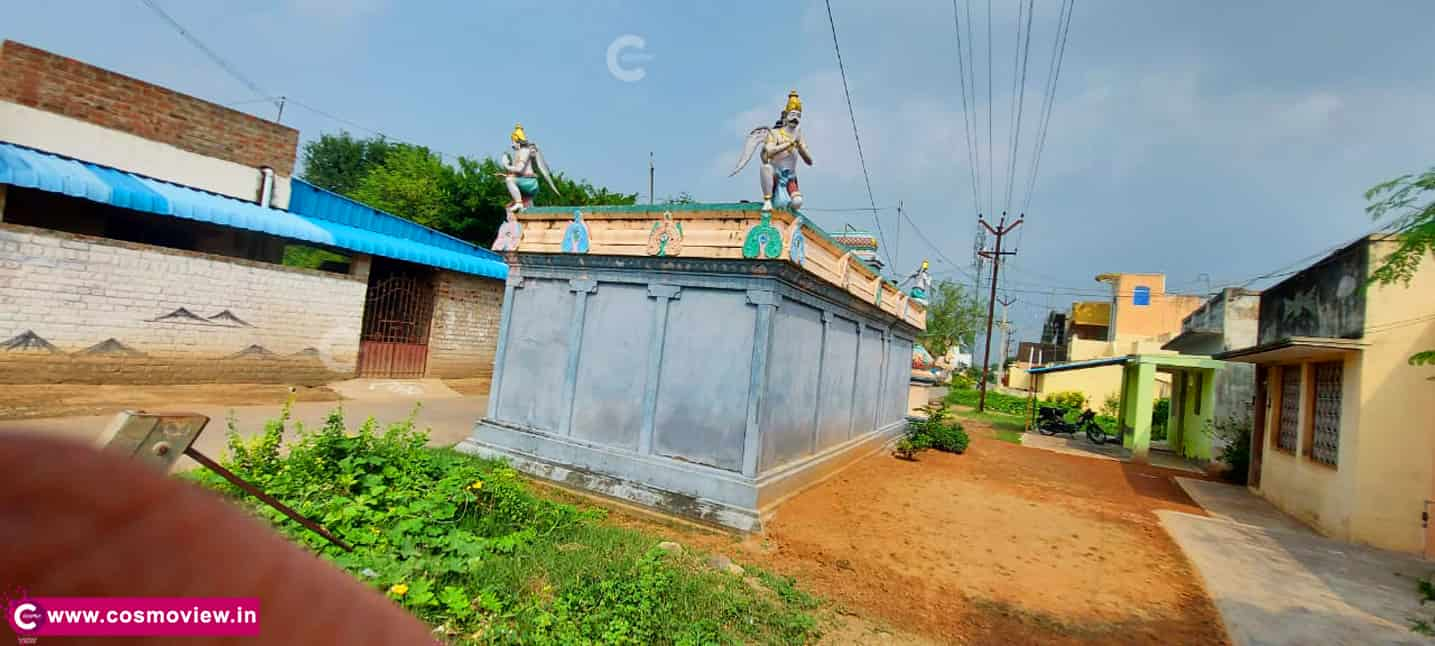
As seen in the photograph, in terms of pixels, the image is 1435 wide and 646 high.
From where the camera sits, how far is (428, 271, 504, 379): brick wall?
1508 cm

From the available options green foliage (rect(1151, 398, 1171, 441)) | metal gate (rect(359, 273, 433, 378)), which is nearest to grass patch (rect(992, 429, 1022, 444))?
green foliage (rect(1151, 398, 1171, 441))

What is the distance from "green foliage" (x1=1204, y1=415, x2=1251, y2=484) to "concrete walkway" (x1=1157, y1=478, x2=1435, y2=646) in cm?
422

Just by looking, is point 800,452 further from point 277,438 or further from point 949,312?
point 949,312

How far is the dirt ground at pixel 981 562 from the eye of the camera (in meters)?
4.77

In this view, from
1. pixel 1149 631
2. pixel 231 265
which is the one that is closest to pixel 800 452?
pixel 1149 631

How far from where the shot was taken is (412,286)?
14703mm

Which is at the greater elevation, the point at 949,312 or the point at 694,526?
the point at 949,312

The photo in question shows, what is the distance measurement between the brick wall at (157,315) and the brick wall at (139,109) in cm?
258

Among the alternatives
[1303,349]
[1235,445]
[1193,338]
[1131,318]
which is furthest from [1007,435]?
[1131,318]

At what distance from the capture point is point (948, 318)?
4269cm

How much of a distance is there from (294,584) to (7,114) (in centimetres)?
1436

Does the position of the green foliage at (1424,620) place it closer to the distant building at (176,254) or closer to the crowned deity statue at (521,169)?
the crowned deity statue at (521,169)

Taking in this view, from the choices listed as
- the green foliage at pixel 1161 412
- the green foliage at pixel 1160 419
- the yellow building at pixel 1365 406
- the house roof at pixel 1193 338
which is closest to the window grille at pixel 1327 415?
the yellow building at pixel 1365 406

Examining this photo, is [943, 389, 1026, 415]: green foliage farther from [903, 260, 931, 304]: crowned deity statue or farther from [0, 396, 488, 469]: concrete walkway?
[0, 396, 488, 469]: concrete walkway
